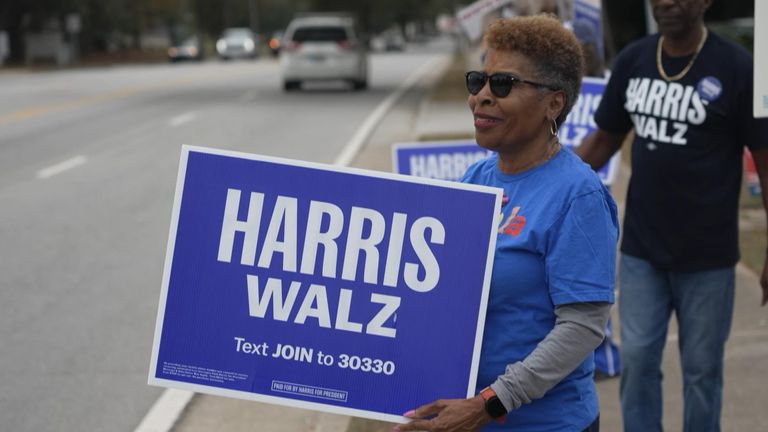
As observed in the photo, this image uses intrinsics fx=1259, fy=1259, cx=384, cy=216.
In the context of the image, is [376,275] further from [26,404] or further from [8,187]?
[8,187]

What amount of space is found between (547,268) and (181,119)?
20.3 metres

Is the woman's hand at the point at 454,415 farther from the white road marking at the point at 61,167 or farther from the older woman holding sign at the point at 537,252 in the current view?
the white road marking at the point at 61,167

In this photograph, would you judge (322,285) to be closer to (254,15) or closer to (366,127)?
(366,127)

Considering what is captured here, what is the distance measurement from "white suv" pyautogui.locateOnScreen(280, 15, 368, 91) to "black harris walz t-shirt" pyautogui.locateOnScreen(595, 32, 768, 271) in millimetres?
25499

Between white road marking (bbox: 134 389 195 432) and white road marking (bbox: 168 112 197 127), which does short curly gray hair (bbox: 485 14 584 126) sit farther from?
white road marking (bbox: 168 112 197 127)

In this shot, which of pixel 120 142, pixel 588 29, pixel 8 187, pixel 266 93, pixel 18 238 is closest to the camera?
pixel 588 29

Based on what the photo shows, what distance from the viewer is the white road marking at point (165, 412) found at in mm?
5684

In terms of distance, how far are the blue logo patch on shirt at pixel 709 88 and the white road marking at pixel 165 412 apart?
2.82 metres

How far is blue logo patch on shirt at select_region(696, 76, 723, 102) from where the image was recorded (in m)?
4.23

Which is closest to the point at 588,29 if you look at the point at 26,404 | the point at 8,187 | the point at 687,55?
the point at 687,55

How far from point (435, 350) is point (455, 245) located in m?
0.25

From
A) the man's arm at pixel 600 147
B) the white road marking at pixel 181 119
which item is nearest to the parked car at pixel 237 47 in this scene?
the white road marking at pixel 181 119

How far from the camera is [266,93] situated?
30.3 m

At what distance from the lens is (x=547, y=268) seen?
2.79m
